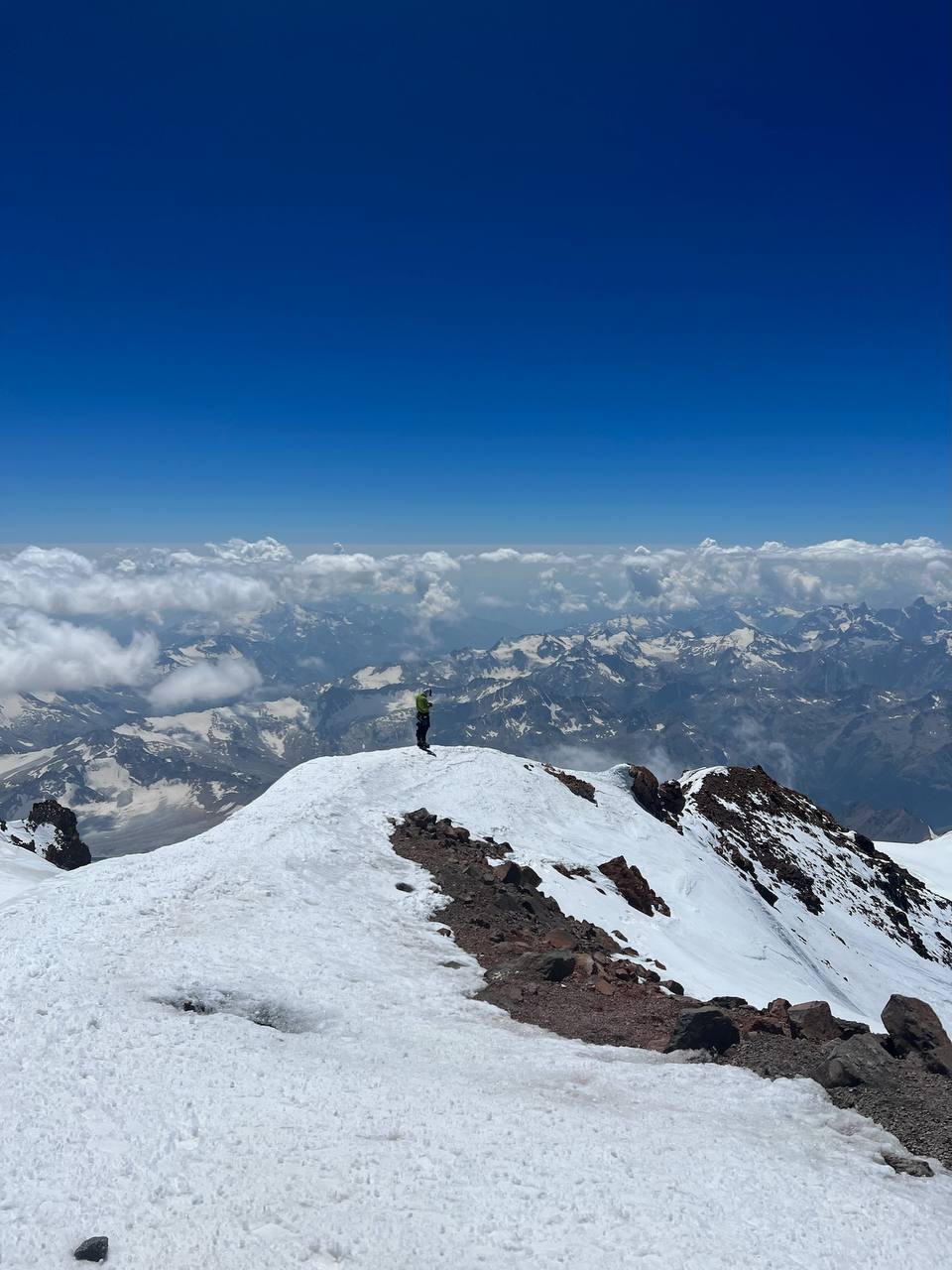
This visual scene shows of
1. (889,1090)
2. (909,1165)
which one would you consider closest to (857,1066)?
(889,1090)

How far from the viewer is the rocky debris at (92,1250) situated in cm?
730

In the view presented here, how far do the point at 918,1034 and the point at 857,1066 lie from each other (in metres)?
2.63

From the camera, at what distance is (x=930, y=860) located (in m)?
110

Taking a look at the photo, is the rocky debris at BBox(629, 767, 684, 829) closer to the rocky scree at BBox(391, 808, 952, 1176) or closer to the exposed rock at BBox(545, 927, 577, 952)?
the rocky scree at BBox(391, 808, 952, 1176)

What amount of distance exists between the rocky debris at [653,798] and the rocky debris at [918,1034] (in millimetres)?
34737

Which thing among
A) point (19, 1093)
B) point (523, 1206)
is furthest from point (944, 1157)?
point (19, 1093)

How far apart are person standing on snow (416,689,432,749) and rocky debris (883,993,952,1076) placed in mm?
27338

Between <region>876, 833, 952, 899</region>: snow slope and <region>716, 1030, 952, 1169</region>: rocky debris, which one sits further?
<region>876, 833, 952, 899</region>: snow slope

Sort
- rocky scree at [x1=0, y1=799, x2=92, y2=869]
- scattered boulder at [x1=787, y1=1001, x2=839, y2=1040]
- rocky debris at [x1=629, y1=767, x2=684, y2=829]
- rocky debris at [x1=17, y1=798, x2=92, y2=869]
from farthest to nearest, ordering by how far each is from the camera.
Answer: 1. rocky debris at [x1=17, y1=798, x2=92, y2=869]
2. rocky scree at [x1=0, y1=799, x2=92, y2=869]
3. rocky debris at [x1=629, y1=767, x2=684, y2=829]
4. scattered boulder at [x1=787, y1=1001, x2=839, y2=1040]

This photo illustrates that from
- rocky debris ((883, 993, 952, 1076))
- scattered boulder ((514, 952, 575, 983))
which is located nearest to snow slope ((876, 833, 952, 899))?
rocky debris ((883, 993, 952, 1076))

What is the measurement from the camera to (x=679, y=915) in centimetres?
3375

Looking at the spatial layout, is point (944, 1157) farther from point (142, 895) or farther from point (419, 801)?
point (419, 801)

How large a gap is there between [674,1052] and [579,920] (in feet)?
41.7

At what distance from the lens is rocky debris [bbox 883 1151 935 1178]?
379 inches
